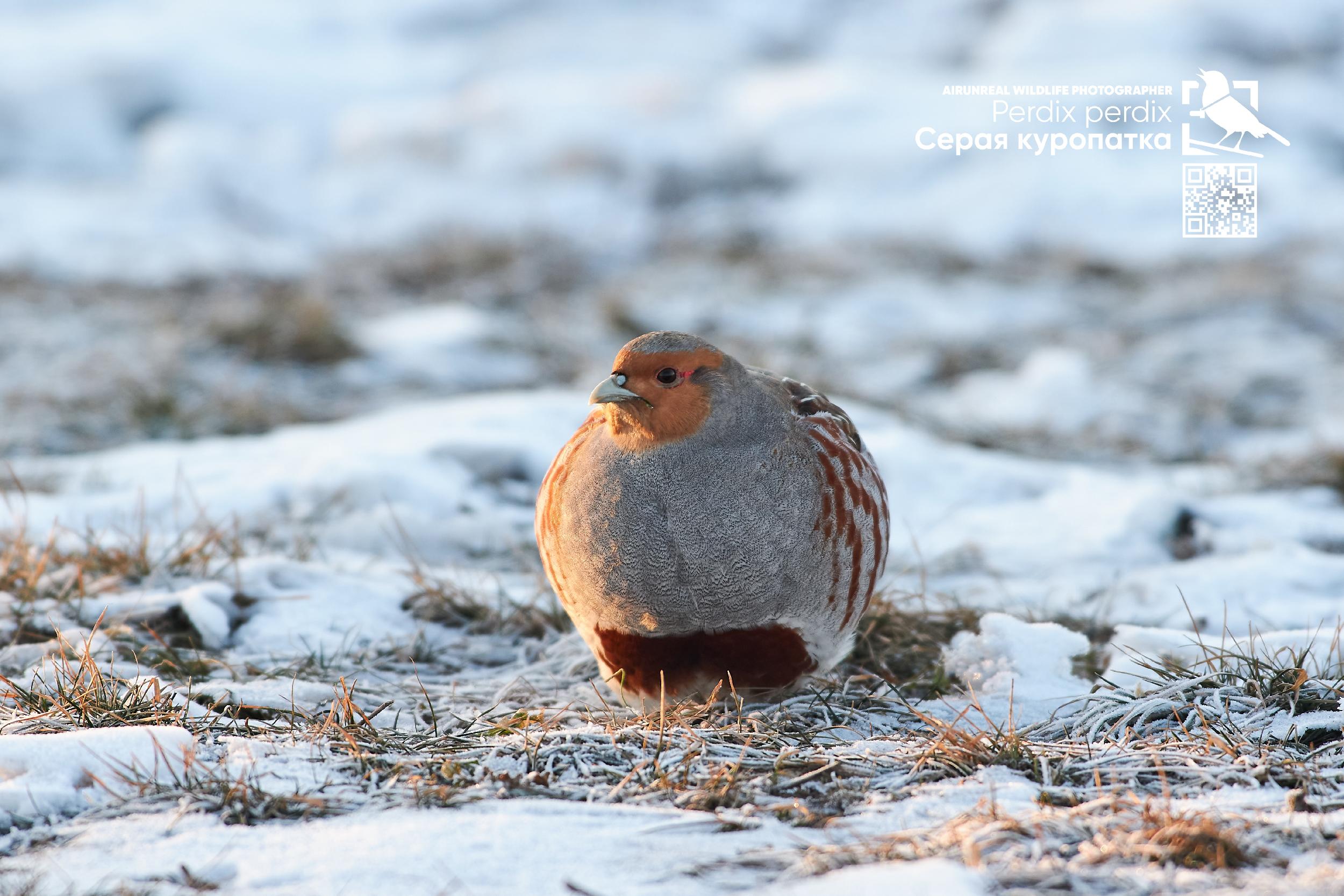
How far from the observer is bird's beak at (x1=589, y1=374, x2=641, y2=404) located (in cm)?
265

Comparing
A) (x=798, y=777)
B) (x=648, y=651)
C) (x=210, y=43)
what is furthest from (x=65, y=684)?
(x=210, y=43)

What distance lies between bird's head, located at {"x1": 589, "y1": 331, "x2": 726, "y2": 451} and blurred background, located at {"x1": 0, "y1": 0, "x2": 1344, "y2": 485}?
376 centimetres

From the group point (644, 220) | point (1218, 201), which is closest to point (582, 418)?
point (644, 220)

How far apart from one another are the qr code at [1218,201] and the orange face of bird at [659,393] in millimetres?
9768

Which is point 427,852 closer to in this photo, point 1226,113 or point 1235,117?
point 1235,117

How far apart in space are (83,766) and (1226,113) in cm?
1283

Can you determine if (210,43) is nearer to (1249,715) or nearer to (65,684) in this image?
(65,684)

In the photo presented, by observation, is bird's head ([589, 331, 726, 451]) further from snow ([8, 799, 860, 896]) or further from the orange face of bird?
snow ([8, 799, 860, 896])

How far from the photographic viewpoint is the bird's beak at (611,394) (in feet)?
8.69

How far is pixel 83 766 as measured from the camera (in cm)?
216

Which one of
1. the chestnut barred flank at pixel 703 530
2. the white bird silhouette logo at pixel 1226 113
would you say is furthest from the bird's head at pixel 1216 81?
the chestnut barred flank at pixel 703 530

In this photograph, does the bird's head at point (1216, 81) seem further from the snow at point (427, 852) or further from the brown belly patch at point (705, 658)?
the snow at point (427, 852)

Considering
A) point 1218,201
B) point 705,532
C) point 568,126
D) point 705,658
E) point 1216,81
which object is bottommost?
point 705,658

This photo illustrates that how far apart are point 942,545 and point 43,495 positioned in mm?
3760
